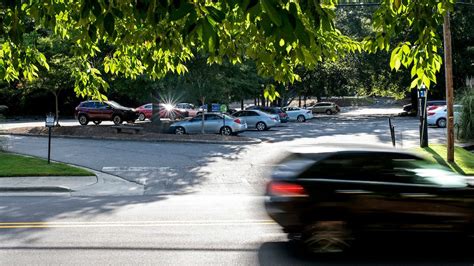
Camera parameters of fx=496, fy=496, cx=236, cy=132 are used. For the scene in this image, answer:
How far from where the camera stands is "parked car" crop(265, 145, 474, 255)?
6.41 meters

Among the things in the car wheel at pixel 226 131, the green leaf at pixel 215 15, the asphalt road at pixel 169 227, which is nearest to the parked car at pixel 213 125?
the car wheel at pixel 226 131

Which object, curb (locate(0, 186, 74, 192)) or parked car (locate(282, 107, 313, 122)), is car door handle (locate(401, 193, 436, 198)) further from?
parked car (locate(282, 107, 313, 122))

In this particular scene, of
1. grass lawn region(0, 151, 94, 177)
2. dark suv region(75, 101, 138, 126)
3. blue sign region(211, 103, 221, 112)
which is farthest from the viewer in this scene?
dark suv region(75, 101, 138, 126)

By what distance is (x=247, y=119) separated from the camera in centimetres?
3431

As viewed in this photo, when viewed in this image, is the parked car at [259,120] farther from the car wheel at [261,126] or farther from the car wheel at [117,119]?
the car wheel at [117,119]

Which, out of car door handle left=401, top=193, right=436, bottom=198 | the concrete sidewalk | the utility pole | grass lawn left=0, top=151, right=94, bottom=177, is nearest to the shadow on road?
car door handle left=401, top=193, right=436, bottom=198

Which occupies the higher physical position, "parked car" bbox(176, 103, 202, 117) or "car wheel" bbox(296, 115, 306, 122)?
"parked car" bbox(176, 103, 202, 117)

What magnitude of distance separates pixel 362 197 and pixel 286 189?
985mm

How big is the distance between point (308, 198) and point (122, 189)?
28.0ft

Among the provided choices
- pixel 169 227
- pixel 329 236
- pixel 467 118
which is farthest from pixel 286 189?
pixel 467 118

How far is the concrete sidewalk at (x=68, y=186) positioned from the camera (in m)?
13.2

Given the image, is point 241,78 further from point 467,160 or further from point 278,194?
point 278,194

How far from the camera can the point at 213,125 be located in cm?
2883

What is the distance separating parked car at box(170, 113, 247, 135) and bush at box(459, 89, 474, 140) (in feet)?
38.4
